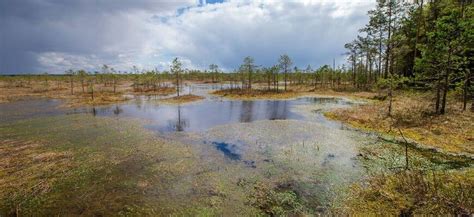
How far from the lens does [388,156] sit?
1381cm

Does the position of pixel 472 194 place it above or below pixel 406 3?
below

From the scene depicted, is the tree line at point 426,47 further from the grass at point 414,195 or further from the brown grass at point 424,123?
the grass at point 414,195

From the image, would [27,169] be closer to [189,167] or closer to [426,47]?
[189,167]

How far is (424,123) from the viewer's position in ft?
62.5

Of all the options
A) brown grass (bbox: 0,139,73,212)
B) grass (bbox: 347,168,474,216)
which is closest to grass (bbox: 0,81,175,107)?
brown grass (bbox: 0,139,73,212)

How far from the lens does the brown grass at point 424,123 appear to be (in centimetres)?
1522

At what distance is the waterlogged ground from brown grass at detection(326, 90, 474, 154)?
6.76ft

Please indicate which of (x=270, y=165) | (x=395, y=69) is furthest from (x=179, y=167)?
(x=395, y=69)

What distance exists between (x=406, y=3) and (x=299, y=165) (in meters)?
40.0

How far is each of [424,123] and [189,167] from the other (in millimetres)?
18118

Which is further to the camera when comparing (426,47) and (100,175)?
(426,47)

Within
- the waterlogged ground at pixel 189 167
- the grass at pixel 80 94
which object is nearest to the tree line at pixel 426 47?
the waterlogged ground at pixel 189 167

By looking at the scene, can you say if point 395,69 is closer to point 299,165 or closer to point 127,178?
point 299,165

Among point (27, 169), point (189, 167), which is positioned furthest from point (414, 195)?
point (27, 169)
